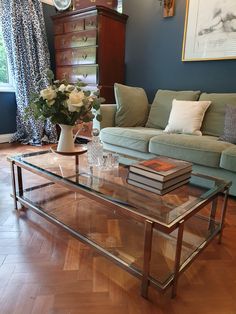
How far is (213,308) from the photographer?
102cm

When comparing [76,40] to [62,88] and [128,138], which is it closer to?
[128,138]

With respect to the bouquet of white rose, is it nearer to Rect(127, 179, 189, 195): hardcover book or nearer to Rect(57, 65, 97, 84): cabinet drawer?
Rect(127, 179, 189, 195): hardcover book

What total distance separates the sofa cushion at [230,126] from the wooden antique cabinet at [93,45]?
1668 millimetres

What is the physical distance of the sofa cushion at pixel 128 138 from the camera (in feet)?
7.53

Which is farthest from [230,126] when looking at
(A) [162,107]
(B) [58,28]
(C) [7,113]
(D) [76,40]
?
(C) [7,113]

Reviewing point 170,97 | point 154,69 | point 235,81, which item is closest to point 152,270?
Result: point 170,97

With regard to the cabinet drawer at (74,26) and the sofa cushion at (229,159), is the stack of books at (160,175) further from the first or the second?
the cabinet drawer at (74,26)

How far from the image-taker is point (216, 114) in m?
2.44

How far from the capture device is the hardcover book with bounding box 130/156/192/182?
116 centimetres

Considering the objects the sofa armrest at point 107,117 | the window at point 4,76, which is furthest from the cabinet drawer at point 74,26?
the sofa armrest at point 107,117

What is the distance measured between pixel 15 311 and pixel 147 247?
580mm

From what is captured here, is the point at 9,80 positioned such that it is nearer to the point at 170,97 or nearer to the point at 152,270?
the point at 170,97

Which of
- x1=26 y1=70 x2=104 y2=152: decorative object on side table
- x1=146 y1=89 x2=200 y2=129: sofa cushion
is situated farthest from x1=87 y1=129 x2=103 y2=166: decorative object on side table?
x1=146 y1=89 x2=200 y2=129: sofa cushion

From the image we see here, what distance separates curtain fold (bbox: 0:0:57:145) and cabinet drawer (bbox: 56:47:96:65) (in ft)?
0.89
